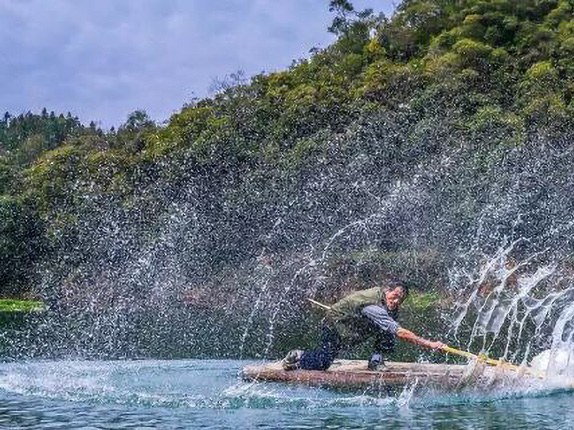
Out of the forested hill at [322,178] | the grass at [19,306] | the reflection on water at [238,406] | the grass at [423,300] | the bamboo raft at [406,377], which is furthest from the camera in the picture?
the forested hill at [322,178]

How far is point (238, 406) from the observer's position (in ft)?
48.6

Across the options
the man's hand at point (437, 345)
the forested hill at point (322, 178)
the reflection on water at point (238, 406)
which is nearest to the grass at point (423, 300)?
the forested hill at point (322, 178)

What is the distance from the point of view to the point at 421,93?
5062cm

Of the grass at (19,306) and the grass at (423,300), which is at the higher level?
the grass at (19,306)

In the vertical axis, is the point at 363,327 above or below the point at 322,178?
below

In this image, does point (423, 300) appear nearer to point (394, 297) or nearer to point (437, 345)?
point (394, 297)

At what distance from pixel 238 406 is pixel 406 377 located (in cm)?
280

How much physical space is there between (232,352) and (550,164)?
76.6 feet

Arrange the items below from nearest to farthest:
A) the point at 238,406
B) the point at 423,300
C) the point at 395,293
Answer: the point at 238,406 → the point at 395,293 → the point at 423,300

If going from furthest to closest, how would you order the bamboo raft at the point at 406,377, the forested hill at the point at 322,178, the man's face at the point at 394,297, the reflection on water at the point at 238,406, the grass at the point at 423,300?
the forested hill at the point at 322,178 < the grass at the point at 423,300 < the man's face at the point at 394,297 < the bamboo raft at the point at 406,377 < the reflection on water at the point at 238,406

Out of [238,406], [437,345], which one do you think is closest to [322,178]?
[437,345]

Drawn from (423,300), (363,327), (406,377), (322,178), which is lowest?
(406,377)

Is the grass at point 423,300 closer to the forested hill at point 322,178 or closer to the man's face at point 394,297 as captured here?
the forested hill at point 322,178

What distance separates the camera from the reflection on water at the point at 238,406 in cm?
1343
